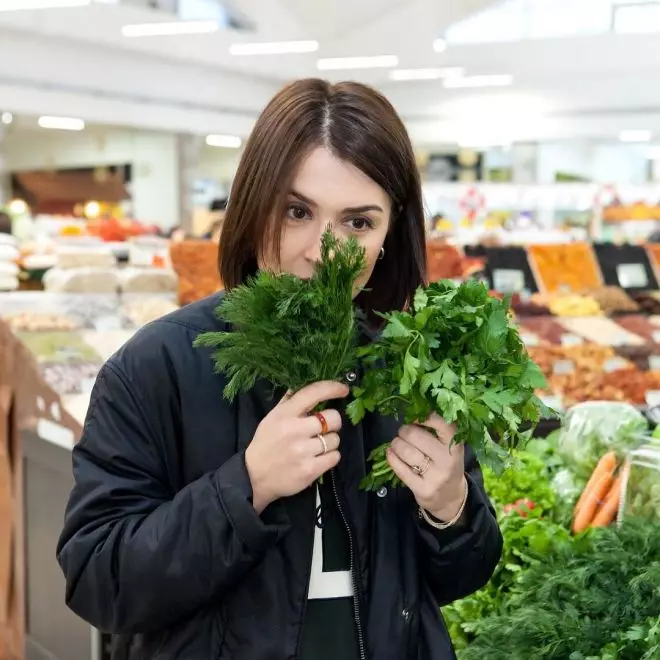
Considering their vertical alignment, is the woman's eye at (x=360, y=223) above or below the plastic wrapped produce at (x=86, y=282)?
above

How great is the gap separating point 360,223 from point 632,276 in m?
6.05

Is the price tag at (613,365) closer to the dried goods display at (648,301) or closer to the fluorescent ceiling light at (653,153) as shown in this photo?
the dried goods display at (648,301)

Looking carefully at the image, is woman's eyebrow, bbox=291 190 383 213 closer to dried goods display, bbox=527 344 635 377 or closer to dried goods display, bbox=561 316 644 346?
dried goods display, bbox=527 344 635 377

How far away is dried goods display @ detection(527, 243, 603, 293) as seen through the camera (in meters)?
6.68

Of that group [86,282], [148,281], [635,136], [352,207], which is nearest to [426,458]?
[352,207]

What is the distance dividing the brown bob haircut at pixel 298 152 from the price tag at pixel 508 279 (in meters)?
5.25

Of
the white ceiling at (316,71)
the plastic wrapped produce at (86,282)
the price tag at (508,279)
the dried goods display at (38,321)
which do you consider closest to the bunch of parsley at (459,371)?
the dried goods display at (38,321)

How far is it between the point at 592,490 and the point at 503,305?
1.38 meters

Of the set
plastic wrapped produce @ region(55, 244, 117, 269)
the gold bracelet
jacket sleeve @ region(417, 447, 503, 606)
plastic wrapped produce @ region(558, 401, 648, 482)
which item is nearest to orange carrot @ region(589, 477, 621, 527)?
plastic wrapped produce @ region(558, 401, 648, 482)

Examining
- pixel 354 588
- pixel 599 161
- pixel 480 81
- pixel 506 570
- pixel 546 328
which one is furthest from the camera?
pixel 599 161

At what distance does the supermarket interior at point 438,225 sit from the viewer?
224 cm

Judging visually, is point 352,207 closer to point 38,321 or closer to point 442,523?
point 442,523

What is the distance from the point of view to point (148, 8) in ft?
39.0

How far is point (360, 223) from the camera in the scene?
50.8 inches
